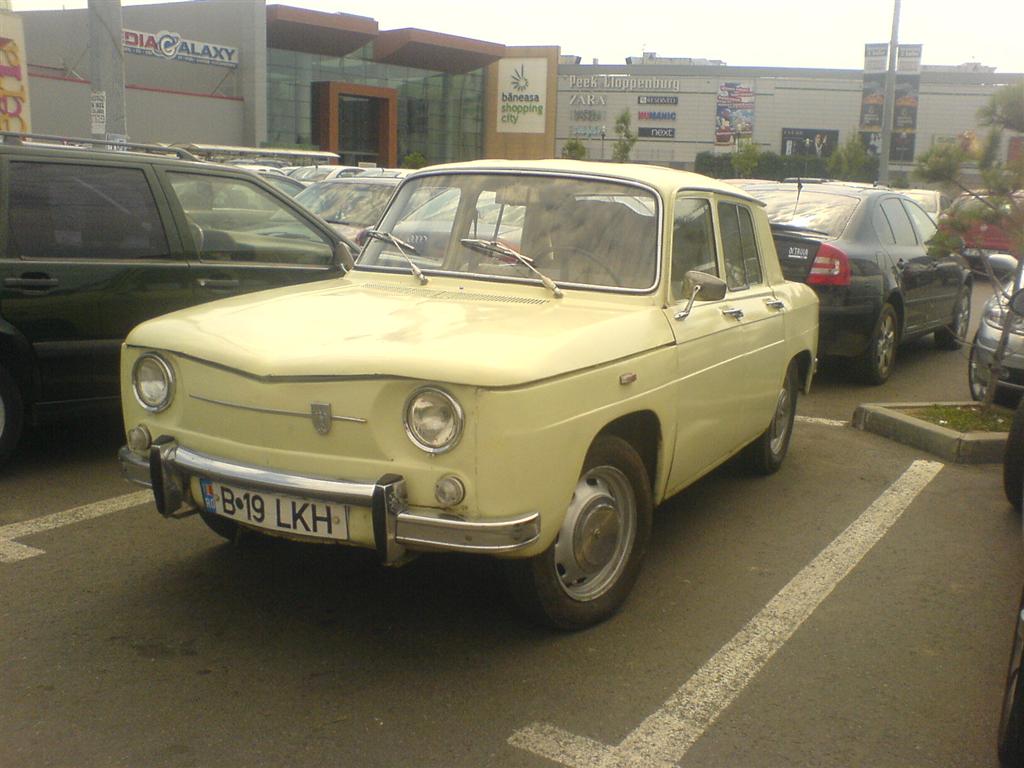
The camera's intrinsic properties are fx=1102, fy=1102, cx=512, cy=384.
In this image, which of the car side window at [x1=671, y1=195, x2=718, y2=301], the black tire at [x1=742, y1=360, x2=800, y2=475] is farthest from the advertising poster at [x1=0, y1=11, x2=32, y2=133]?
the car side window at [x1=671, y1=195, x2=718, y2=301]

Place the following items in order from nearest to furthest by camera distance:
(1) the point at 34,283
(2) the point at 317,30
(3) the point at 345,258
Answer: (3) the point at 345,258 → (1) the point at 34,283 → (2) the point at 317,30

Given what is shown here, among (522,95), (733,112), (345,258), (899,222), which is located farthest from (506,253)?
(733,112)

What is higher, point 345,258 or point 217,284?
point 345,258

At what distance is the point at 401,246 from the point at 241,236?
211 cm

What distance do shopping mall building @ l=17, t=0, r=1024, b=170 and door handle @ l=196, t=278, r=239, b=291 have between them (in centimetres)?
2864

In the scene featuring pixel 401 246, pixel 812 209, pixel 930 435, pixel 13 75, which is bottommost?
pixel 930 435

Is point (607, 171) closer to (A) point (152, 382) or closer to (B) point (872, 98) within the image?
(A) point (152, 382)

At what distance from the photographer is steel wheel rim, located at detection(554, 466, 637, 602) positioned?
155 inches

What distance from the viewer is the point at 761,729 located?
3.41 m

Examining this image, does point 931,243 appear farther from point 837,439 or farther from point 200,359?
point 200,359

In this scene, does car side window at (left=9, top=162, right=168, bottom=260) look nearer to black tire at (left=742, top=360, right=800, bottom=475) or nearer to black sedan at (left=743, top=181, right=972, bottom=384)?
black tire at (left=742, top=360, right=800, bottom=475)

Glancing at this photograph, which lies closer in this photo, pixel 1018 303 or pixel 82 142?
pixel 1018 303

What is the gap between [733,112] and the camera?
66.7 metres

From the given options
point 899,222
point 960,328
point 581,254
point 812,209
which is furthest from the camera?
point 960,328
